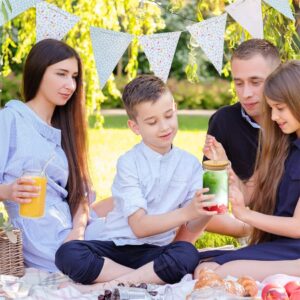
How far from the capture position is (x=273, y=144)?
3328 mm

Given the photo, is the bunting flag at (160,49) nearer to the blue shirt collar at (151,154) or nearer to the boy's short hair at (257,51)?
the boy's short hair at (257,51)

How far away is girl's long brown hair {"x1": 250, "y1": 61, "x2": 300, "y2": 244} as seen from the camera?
318 cm

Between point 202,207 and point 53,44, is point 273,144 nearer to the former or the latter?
point 202,207

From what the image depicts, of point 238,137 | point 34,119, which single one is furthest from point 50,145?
point 238,137

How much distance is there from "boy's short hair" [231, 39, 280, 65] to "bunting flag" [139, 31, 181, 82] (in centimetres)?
38

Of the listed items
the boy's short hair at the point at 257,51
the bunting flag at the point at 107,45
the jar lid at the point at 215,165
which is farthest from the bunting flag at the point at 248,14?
the jar lid at the point at 215,165

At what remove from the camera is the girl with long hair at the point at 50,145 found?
347 cm

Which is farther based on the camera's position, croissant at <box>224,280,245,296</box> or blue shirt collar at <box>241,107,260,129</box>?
blue shirt collar at <box>241,107,260,129</box>

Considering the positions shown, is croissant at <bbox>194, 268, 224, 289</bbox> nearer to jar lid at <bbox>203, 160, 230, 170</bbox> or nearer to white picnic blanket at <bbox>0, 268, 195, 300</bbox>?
white picnic blanket at <bbox>0, 268, 195, 300</bbox>

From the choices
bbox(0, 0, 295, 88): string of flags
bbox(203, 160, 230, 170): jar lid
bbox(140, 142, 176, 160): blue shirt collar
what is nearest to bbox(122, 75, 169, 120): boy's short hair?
bbox(140, 142, 176, 160): blue shirt collar

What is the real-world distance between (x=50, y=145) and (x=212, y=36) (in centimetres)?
93

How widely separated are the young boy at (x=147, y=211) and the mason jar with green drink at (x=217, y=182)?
149mm

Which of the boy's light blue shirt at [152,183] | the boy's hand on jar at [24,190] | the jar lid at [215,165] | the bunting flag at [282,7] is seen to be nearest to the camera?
the jar lid at [215,165]

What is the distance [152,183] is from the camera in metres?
3.25
